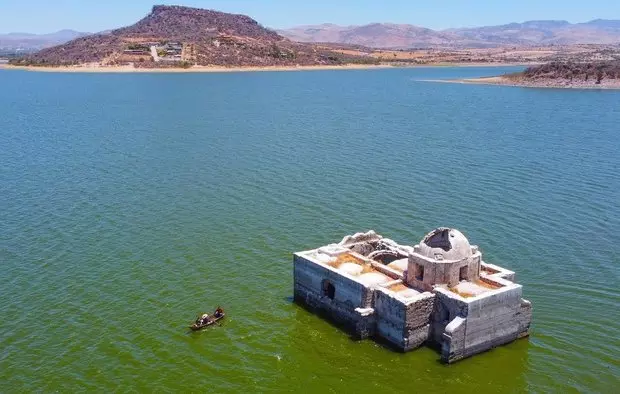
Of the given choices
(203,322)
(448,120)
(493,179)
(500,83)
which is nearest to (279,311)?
(203,322)

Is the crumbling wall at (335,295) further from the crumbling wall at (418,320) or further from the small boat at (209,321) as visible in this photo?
the small boat at (209,321)

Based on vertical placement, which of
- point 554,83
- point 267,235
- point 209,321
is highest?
point 554,83

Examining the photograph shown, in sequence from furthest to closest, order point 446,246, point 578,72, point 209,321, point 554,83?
point 578,72 → point 554,83 → point 209,321 → point 446,246

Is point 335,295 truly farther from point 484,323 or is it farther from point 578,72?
point 578,72

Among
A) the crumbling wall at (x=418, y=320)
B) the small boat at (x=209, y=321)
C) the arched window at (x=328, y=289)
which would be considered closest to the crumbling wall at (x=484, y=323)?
the crumbling wall at (x=418, y=320)

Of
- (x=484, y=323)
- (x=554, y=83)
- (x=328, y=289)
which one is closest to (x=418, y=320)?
(x=484, y=323)

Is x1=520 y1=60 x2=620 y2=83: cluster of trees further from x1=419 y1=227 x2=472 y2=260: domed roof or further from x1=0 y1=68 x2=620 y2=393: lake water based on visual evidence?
x1=419 y1=227 x2=472 y2=260: domed roof

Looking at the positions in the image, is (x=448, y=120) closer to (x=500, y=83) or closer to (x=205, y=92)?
(x=205, y=92)
